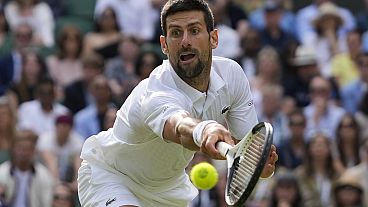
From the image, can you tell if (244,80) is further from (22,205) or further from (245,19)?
(245,19)

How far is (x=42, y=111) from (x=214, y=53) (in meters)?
2.52

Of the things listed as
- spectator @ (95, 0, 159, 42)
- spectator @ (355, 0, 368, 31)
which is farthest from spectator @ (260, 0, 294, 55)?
spectator @ (95, 0, 159, 42)

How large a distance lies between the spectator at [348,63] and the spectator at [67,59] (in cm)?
338

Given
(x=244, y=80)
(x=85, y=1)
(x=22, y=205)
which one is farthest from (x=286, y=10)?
(x=244, y=80)

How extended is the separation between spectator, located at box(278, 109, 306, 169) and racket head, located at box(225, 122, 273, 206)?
671 centimetres

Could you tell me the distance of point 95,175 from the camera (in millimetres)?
6828

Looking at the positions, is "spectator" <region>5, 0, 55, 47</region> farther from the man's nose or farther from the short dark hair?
the man's nose

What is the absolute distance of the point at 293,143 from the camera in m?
12.0

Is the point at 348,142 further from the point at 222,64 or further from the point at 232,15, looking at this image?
the point at 222,64

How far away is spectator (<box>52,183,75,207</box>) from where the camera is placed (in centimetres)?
1067

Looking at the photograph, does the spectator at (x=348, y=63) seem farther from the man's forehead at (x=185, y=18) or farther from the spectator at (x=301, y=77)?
the man's forehead at (x=185, y=18)

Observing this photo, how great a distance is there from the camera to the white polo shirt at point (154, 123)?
20.0 feet

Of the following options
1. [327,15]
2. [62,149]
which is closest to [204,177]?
[62,149]

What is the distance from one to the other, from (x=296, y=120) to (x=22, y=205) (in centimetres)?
339
